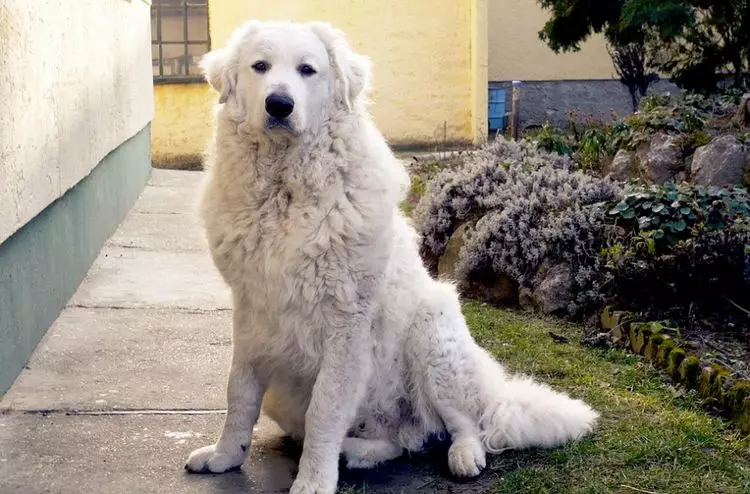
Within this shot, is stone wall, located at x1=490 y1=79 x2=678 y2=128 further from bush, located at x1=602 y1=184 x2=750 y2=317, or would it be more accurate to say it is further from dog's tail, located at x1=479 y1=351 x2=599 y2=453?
dog's tail, located at x1=479 y1=351 x2=599 y2=453

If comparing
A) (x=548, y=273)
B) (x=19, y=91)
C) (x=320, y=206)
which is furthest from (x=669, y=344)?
(x=19, y=91)

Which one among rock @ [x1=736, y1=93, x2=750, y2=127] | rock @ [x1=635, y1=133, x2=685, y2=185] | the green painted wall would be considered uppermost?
rock @ [x1=736, y1=93, x2=750, y2=127]

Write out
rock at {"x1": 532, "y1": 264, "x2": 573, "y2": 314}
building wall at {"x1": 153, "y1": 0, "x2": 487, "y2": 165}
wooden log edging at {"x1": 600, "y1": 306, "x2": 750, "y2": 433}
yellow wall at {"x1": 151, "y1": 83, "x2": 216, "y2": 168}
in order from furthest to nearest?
building wall at {"x1": 153, "y1": 0, "x2": 487, "y2": 165}, yellow wall at {"x1": 151, "y1": 83, "x2": 216, "y2": 168}, rock at {"x1": 532, "y1": 264, "x2": 573, "y2": 314}, wooden log edging at {"x1": 600, "y1": 306, "x2": 750, "y2": 433}

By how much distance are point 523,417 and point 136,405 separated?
169cm

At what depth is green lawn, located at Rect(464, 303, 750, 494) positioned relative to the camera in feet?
11.5

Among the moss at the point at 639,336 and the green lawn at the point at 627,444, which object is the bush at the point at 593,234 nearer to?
the moss at the point at 639,336

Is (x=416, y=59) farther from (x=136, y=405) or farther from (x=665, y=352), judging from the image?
(x=136, y=405)

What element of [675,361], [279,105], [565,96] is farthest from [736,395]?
[565,96]

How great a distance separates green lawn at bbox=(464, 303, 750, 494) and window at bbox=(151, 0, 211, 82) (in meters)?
11.2

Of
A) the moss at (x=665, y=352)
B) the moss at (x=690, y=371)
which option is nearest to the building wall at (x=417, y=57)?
the moss at (x=665, y=352)

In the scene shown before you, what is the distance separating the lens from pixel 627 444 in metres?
3.83

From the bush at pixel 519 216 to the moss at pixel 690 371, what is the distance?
1.10 metres

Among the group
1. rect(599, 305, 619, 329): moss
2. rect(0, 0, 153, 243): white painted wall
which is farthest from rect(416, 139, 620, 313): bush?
rect(0, 0, 153, 243): white painted wall

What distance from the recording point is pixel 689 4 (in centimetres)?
702
